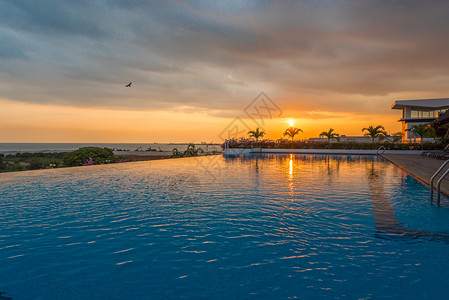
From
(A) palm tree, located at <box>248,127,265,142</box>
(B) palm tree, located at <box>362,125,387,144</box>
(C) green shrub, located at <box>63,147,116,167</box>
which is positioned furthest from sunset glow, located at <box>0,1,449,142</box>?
(B) palm tree, located at <box>362,125,387,144</box>

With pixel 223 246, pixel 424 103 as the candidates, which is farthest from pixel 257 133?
pixel 424 103

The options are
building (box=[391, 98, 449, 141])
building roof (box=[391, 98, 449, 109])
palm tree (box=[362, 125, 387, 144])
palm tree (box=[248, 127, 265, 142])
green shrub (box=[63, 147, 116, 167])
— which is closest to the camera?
green shrub (box=[63, 147, 116, 167])

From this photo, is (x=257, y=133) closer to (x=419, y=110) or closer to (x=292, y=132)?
(x=292, y=132)

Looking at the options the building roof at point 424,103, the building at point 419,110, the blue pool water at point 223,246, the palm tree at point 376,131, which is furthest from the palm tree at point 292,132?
the blue pool water at point 223,246

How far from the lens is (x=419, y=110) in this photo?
2149 inches

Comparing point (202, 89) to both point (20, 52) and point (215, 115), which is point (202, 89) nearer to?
point (215, 115)

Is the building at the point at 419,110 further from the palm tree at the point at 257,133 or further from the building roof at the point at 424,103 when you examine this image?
the palm tree at the point at 257,133

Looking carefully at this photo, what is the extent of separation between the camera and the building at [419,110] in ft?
168

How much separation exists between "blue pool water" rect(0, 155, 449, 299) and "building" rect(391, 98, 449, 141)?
55068 millimetres

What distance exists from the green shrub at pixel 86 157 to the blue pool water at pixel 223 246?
8814 mm

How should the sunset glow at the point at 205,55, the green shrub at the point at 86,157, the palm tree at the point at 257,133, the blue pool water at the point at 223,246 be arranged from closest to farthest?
the blue pool water at the point at 223,246
the sunset glow at the point at 205,55
the green shrub at the point at 86,157
the palm tree at the point at 257,133

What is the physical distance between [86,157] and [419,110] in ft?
204

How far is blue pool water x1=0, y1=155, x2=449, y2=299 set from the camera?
3.02 m

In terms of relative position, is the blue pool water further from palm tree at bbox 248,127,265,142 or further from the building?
the building
